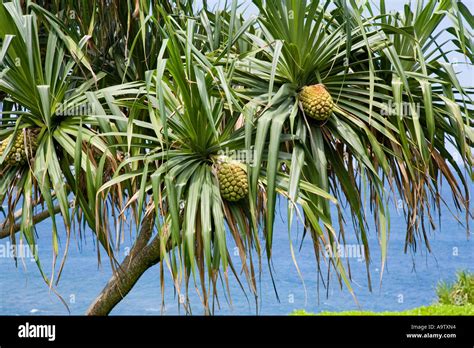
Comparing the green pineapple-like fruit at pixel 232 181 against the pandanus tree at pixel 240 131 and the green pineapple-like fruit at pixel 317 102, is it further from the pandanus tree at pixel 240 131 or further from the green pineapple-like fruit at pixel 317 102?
the green pineapple-like fruit at pixel 317 102

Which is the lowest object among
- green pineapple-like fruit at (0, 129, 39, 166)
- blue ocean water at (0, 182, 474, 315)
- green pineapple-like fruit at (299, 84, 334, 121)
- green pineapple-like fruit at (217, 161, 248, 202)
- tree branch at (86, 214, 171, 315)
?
blue ocean water at (0, 182, 474, 315)

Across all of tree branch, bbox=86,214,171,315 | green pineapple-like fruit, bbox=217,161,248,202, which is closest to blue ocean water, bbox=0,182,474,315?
tree branch, bbox=86,214,171,315

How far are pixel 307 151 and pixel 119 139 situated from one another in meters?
0.86

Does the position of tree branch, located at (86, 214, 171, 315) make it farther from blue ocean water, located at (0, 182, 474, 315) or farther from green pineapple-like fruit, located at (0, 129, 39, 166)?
blue ocean water, located at (0, 182, 474, 315)

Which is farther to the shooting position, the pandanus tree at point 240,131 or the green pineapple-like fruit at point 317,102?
the green pineapple-like fruit at point 317,102

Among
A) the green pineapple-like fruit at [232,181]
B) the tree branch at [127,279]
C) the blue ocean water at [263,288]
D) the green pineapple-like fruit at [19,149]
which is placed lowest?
the blue ocean water at [263,288]

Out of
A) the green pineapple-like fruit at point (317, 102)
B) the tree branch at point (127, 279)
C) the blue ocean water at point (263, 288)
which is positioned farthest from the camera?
the blue ocean water at point (263, 288)

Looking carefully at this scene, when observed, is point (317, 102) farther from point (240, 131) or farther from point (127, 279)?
point (127, 279)

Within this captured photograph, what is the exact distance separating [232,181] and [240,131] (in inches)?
11.4

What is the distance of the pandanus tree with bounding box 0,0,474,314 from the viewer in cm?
269

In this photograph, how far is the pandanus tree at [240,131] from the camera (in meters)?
2.69

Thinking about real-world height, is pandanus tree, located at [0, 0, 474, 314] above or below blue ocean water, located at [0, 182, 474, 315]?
above

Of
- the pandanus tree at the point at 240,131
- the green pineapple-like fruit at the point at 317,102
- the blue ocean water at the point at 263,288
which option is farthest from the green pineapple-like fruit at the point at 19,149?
the blue ocean water at the point at 263,288
